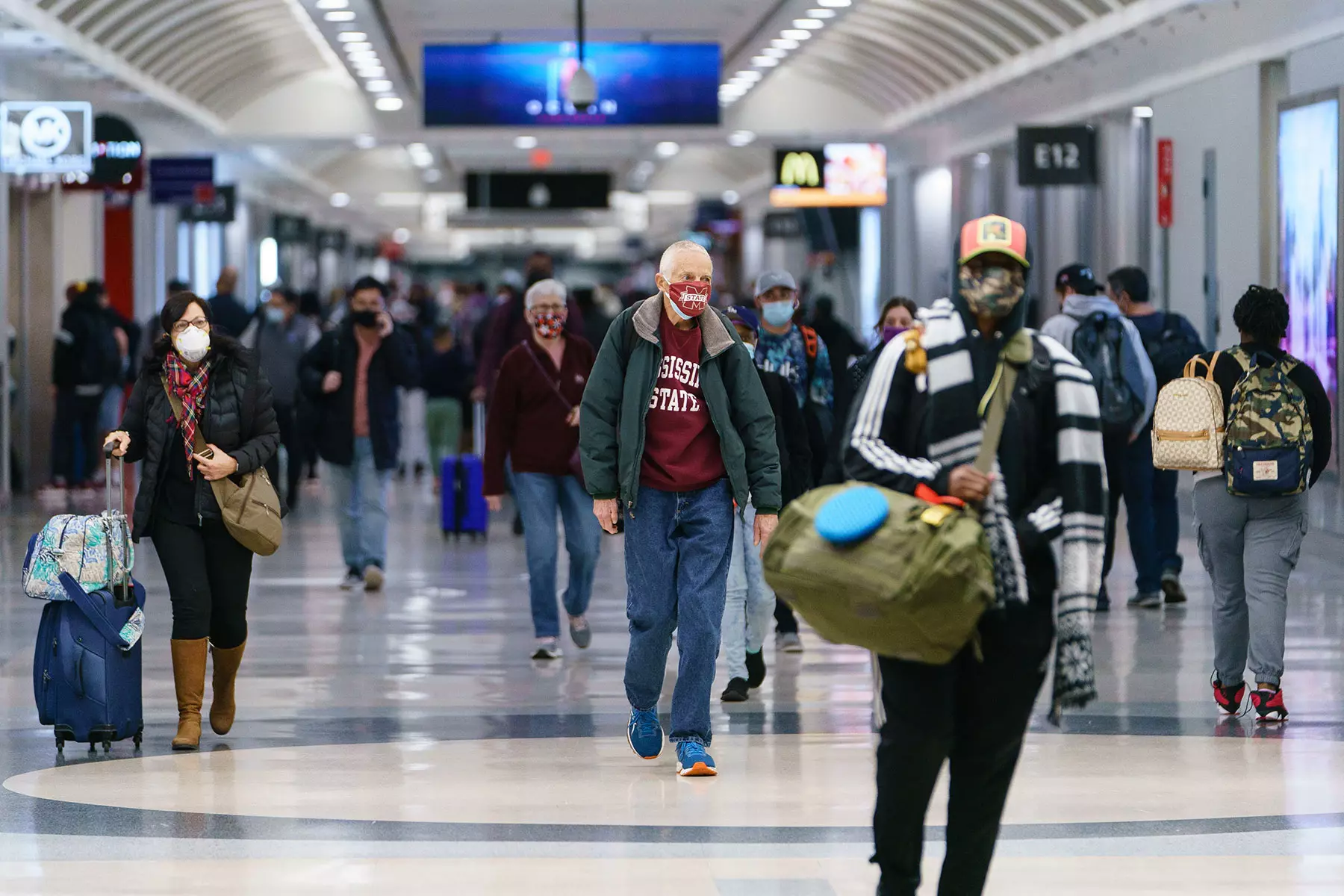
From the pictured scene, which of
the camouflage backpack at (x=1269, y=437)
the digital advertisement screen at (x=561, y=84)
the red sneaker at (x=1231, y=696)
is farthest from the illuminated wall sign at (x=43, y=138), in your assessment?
the red sneaker at (x=1231, y=696)

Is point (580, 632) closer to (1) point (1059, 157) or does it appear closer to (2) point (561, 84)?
(1) point (1059, 157)

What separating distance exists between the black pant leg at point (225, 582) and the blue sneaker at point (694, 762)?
175 centimetres

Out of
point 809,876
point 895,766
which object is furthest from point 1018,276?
point 809,876

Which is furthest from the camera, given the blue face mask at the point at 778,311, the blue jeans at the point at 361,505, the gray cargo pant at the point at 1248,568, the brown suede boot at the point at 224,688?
the blue jeans at the point at 361,505

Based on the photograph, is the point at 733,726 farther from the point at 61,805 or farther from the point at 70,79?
the point at 70,79

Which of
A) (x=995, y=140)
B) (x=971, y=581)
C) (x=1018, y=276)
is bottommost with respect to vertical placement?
(x=971, y=581)

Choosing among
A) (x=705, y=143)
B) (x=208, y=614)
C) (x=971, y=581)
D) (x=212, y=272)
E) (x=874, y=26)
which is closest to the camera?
(x=971, y=581)

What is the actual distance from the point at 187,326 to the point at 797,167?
61.9 ft

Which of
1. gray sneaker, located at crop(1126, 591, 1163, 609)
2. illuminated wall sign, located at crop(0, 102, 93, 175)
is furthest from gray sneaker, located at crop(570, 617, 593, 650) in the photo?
illuminated wall sign, located at crop(0, 102, 93, 175)

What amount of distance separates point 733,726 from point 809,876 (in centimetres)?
228

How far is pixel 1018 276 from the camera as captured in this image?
4.72 meters

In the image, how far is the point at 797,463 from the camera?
8422 millimetres

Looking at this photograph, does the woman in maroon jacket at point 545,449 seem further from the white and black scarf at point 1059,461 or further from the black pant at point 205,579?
the white and black scarf at point 1059,461

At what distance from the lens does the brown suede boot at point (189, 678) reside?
7348 millimetres
